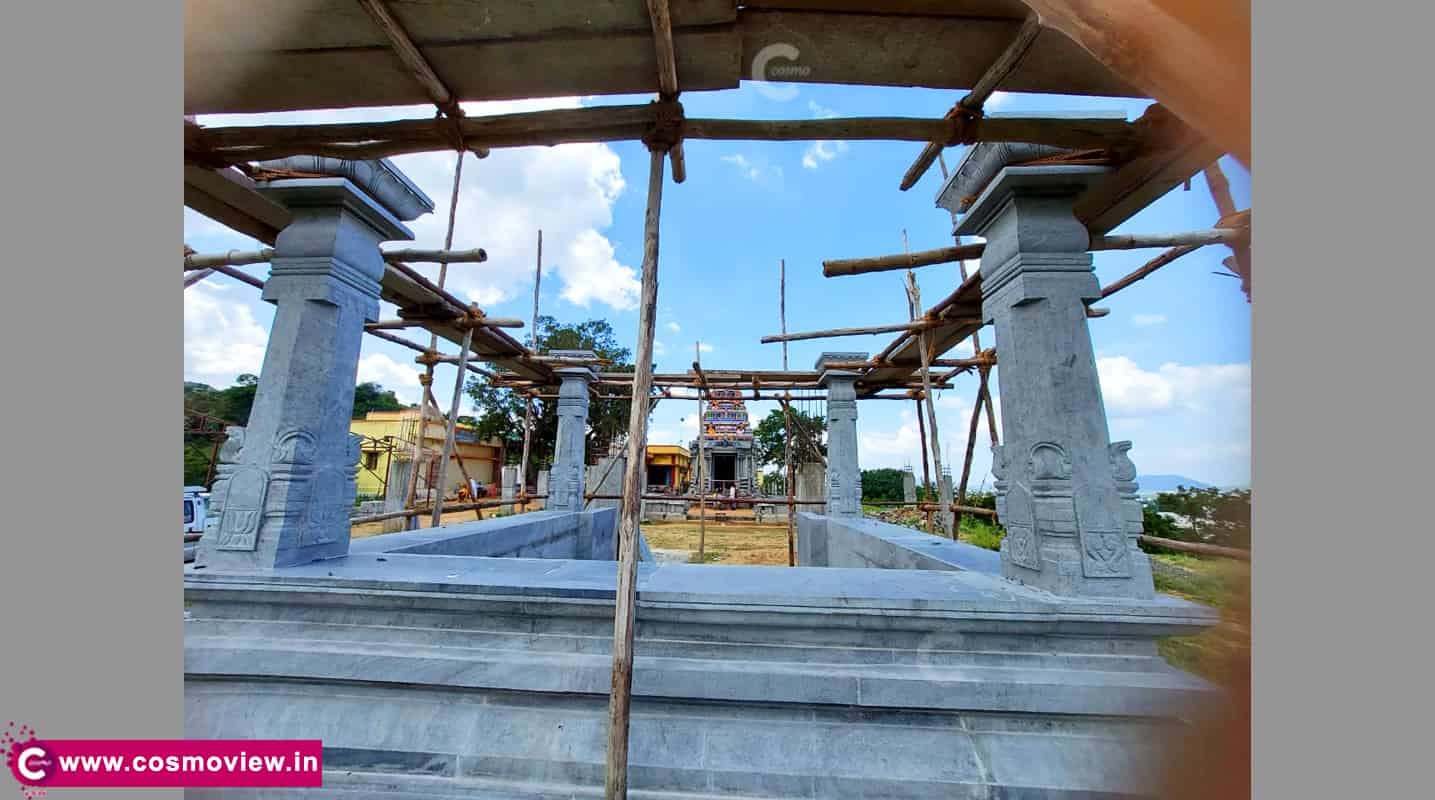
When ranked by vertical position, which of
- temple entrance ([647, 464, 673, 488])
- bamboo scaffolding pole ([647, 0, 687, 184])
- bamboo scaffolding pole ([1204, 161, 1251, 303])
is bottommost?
temple entrance ([647, 464, 673, 488])

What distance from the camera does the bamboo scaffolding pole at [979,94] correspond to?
227 centimetres

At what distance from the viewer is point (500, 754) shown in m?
2.48

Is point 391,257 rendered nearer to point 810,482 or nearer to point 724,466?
point 810,482

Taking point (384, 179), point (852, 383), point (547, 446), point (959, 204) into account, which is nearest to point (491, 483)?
point (547, 446)

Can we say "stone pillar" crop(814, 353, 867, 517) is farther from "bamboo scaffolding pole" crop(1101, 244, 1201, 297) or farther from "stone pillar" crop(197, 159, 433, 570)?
"stone pillar" crop(197, 159, 433, 570)

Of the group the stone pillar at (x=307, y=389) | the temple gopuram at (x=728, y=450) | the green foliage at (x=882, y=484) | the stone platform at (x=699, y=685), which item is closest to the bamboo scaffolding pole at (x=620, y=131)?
the stone pillar at (x=307, y=389)

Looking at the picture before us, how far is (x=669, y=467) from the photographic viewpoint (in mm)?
31266

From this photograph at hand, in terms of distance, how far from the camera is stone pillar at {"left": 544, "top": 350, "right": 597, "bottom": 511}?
8.90 m

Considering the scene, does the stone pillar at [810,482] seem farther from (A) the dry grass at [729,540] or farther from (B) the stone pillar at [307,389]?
(B) the stone pillar at [307,389]

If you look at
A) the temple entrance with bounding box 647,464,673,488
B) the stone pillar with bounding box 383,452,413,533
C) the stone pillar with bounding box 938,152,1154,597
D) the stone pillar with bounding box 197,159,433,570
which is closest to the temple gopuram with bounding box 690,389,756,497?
the temple entrance with bounding box 647,464,673,488

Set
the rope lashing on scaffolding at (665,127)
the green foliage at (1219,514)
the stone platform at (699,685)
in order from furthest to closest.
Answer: the rope lashing on scaffolding at (665,127) → the stone platform at (699,685) → the green foliage at (1219,514)

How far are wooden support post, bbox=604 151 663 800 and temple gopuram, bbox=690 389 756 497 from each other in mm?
24089

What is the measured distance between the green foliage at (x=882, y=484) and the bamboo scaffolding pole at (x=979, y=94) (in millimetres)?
23032

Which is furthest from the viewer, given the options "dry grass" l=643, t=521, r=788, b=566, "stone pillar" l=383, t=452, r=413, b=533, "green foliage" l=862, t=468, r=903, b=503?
"green foliage" l=862, t=468, r=903, b=503
